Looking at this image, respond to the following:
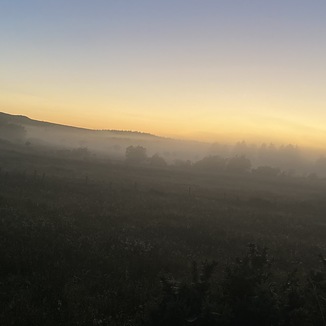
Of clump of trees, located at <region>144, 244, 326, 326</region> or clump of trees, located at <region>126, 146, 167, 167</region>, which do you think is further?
clump of trees, located at <region>126, 146, 167, 167</region>

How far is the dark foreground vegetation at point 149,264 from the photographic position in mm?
6828

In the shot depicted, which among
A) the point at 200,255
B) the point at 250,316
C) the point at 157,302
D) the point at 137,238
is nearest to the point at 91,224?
the point at 137,238

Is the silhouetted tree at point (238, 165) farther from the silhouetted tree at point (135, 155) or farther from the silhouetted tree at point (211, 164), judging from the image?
the silhouetted tree at point (135, 155)

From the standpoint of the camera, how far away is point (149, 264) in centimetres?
A: 1220

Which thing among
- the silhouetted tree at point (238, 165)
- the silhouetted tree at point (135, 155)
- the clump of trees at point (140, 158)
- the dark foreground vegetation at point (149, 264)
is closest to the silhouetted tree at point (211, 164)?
the silhouetted tree at point (238, 165)

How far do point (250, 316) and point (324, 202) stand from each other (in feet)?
128

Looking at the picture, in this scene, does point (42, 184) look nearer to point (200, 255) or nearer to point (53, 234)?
point (53, 234)

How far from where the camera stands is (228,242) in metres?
17.7

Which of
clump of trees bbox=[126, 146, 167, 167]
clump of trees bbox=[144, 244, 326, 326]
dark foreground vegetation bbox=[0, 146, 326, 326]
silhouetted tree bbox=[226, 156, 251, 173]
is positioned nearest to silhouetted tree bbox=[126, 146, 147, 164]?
clump of trees bbox=[126, 146, 167, 167]

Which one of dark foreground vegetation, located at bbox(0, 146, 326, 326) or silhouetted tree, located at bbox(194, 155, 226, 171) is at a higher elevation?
silhouetted tree, located at bbox(194, 155, 226, 171)

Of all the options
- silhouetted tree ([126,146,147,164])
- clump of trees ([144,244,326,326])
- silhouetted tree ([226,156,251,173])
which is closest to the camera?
clump of trees ([144,244,326,326])

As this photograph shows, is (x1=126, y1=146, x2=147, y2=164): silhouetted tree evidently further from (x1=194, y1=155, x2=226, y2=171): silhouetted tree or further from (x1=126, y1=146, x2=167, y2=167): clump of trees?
(x1=194, y1=155, x2=226, y2=171): silhouetted tree

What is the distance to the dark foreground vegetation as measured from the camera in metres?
6.83

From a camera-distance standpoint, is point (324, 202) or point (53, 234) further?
point (324, 202)
